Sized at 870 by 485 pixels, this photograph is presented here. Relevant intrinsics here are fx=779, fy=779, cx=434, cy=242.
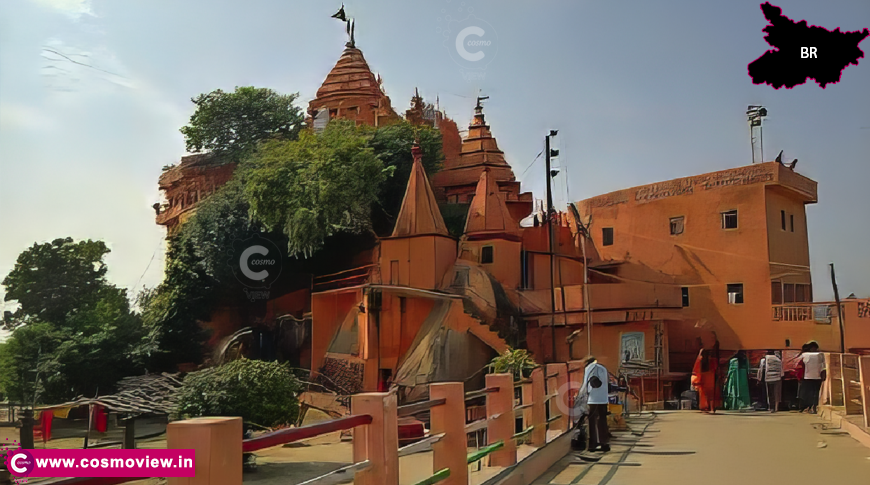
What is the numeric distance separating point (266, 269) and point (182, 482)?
1349 inches

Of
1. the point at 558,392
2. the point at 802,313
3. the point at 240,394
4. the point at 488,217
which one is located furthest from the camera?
the point at 488,217

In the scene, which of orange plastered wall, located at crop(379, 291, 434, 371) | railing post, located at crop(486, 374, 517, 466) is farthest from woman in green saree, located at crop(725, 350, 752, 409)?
orange plastered wall, located at crop(379, 291, 434, 371)

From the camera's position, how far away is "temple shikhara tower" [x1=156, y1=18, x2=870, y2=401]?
26516 mm

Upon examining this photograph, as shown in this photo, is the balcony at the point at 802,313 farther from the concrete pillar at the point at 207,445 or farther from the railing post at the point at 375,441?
→ the concrete pillar at the point at 207,445

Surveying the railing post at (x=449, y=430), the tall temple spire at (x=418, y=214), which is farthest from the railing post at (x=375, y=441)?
the tall temple spire at (x=418, y=214)

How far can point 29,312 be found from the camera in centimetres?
3922

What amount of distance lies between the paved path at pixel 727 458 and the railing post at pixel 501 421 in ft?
1.79

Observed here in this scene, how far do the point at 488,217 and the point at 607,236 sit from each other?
5193 millimetres

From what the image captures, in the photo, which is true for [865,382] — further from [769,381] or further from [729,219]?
[729,219]

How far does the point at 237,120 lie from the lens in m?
43.2

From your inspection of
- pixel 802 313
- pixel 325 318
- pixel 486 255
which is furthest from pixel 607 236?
pixel 325 318

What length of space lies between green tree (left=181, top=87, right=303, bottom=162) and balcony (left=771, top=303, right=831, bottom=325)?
26509mm

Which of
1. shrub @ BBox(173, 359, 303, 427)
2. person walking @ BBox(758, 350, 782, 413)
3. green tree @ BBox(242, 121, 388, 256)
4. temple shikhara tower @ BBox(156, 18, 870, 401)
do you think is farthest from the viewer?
green tree @ BBox(242, 121, 388, 256)

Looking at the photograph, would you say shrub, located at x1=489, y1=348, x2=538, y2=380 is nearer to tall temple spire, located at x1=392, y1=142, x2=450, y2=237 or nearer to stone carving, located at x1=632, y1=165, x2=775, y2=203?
tall temple spire, located at x1=392, y1=142, x2=450, y2=237
